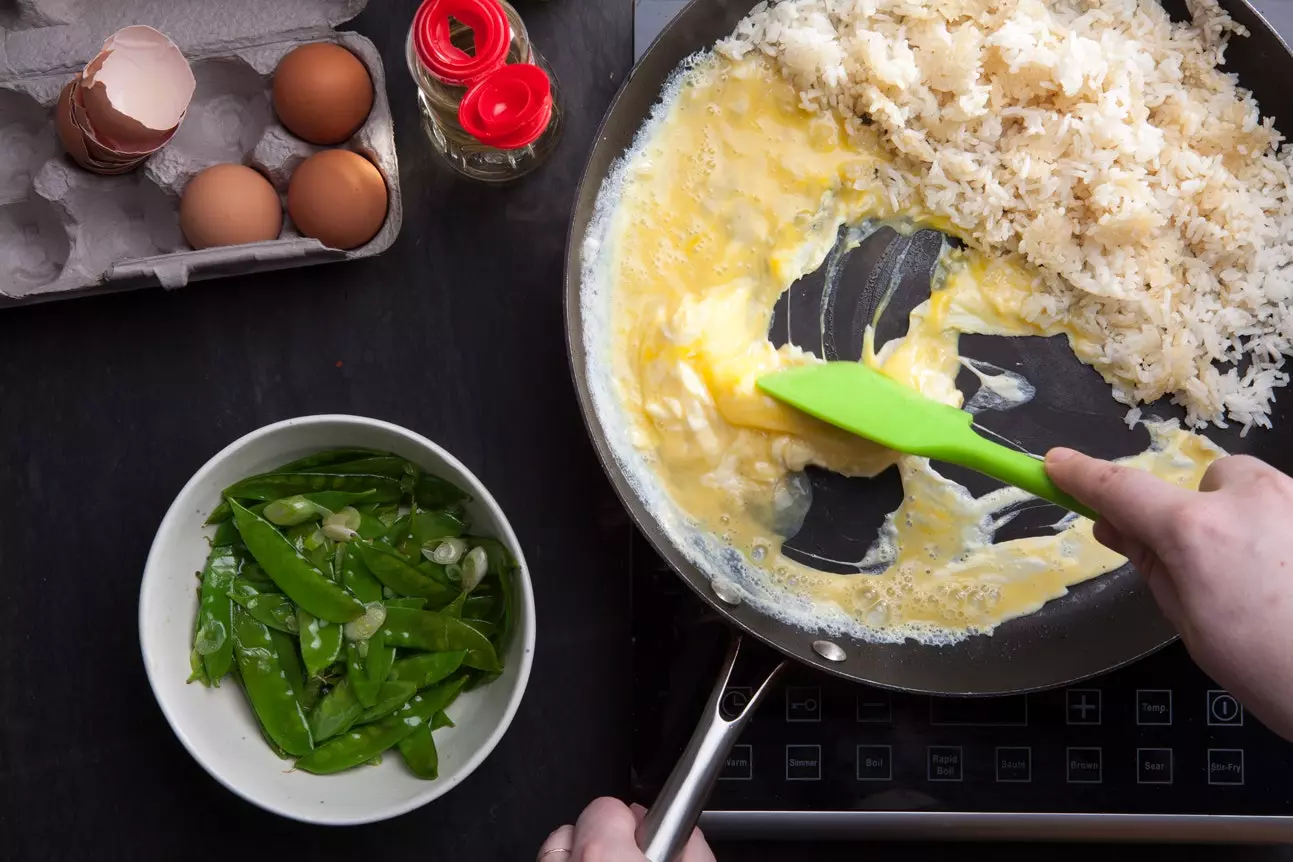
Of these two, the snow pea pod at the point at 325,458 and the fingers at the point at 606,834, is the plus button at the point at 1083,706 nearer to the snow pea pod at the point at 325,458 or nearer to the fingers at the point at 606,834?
the fingers at the point at 606,834

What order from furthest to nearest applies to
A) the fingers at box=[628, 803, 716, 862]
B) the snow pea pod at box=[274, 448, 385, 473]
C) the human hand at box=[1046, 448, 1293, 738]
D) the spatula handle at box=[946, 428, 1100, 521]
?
1. the snow pea pod at box=[274, 448, 385, 473]
2. the fingers at box=[628, 803, 716, 862]
3. the spatula handle at box=[946, 428, 1100, 521]
4. the human hand at box=[1046, 448, 1293, 738]

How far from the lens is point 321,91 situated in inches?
44.6

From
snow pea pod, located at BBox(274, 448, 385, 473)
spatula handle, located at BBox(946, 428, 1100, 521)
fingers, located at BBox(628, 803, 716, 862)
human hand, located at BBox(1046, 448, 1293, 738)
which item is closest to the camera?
human hand, located at BBox(1046, 448, 1293, 738)

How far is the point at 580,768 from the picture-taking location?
1.20m

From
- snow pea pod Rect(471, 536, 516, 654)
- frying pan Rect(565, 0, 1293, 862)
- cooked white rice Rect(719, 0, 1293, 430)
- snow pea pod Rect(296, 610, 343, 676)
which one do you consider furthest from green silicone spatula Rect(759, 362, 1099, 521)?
snow pea pod Rect(296, 610, 343, 676)

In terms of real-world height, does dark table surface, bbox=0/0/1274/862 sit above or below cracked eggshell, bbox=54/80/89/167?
below

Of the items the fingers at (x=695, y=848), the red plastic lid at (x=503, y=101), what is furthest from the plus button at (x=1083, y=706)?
the red plastic lid at (x=503, y=101)

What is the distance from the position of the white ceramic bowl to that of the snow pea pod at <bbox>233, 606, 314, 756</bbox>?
0.04m

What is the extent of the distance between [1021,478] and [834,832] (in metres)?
0.52

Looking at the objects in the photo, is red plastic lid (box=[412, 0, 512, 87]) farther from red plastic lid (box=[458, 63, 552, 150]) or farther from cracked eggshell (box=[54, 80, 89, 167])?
cracked eggshell (box=[54, 80, 89, 167])

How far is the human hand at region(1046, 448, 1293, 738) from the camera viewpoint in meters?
0.72

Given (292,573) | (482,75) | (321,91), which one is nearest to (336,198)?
(321,91)

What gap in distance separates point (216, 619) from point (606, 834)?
1.68 feet

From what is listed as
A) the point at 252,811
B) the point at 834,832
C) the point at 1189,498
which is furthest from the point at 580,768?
the point at 1189,498
